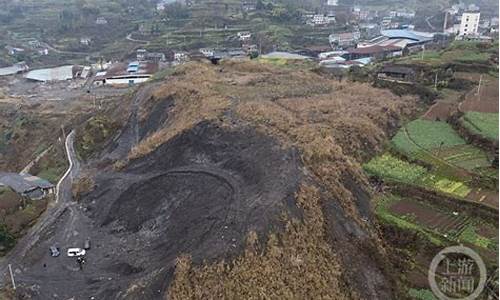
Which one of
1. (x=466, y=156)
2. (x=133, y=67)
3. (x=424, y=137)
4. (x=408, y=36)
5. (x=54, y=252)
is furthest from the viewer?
(x=408, y=36)

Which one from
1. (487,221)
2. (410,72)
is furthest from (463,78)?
(487,221)

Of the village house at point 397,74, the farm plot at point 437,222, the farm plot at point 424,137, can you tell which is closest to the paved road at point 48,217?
the farm plot at point 437,222

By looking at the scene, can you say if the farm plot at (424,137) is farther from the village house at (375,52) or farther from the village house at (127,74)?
the village house at (127,74)

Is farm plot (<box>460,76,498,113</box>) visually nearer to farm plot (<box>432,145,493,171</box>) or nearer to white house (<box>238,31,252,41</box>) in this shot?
farm plot (<box>432,145,493,171</box>)

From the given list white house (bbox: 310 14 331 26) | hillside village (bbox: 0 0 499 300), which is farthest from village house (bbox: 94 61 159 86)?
white house (bbox: 310 14 331 26)

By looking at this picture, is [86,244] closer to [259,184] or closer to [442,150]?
[259,184]

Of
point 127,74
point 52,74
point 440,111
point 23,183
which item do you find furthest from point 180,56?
point 440,111
